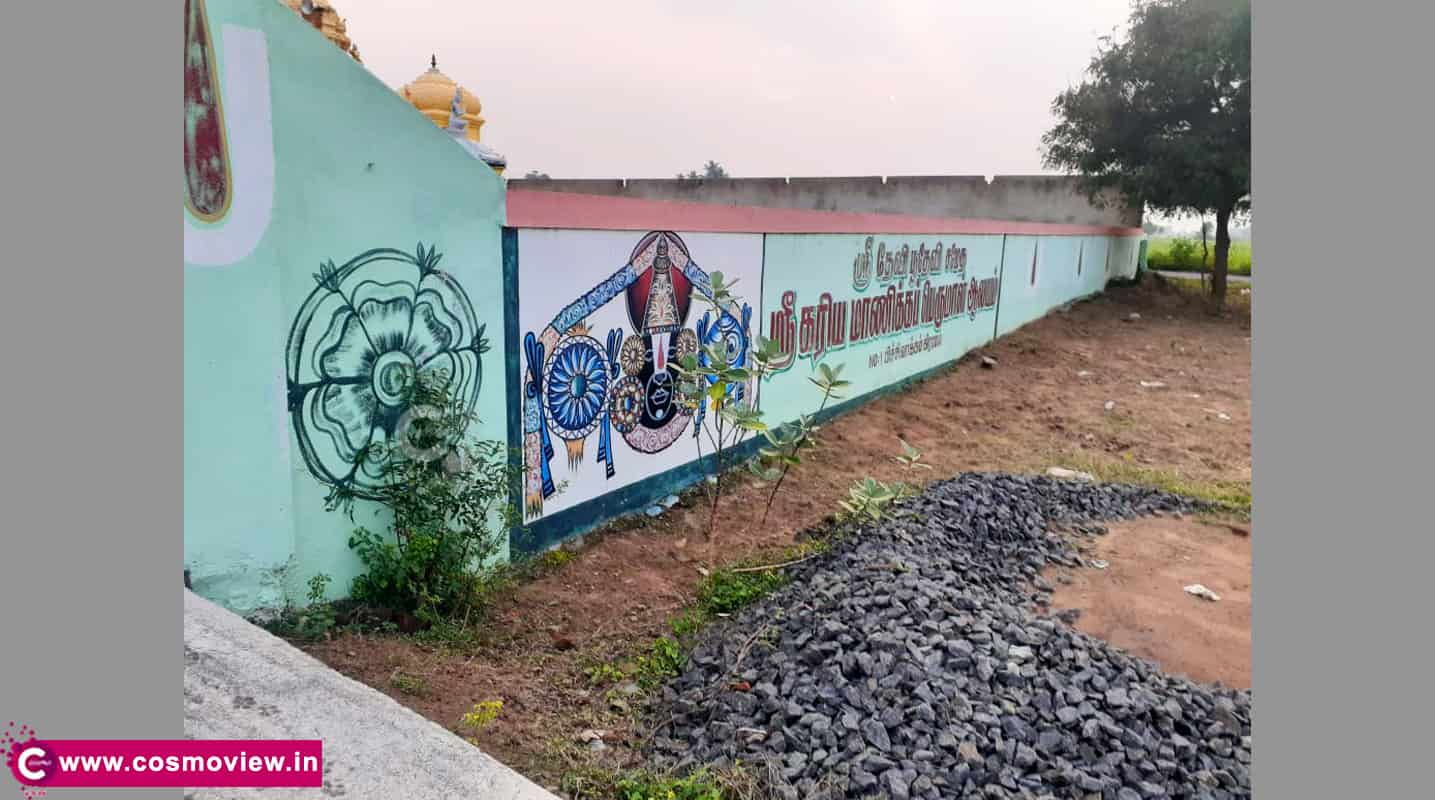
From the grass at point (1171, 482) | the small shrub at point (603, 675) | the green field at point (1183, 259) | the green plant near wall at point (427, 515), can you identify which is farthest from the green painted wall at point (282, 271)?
the green field at point (1183, 259)

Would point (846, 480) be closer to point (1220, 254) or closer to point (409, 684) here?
point (409, 684)

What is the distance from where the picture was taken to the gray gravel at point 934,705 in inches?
102

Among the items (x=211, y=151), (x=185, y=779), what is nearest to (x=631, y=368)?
(x=211, y=151)

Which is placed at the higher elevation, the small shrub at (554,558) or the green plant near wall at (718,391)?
the green plant near wall at (718,391)

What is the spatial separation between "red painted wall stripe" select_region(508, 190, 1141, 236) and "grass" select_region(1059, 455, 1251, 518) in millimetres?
2794

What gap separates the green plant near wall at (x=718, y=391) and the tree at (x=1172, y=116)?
13.1 meters

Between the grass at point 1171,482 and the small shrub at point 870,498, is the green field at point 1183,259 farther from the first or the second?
the small shrub at point 870,498

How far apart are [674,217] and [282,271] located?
2.63 m

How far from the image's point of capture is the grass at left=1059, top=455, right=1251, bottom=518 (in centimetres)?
607

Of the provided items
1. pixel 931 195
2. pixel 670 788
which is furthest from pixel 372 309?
pixel 931 195

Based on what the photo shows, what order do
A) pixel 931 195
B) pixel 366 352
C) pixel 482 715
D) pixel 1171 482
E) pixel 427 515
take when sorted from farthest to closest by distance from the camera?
pixel 931 195 → pixel 1171 482 → pixel 427 515 → pixel 366 352 → pixel 482 715

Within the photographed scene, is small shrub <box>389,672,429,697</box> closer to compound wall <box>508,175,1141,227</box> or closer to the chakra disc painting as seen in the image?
the chakra disc painting

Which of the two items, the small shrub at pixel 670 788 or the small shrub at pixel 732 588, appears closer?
the small shrub at pixel 670 788

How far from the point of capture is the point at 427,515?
11.7ft
